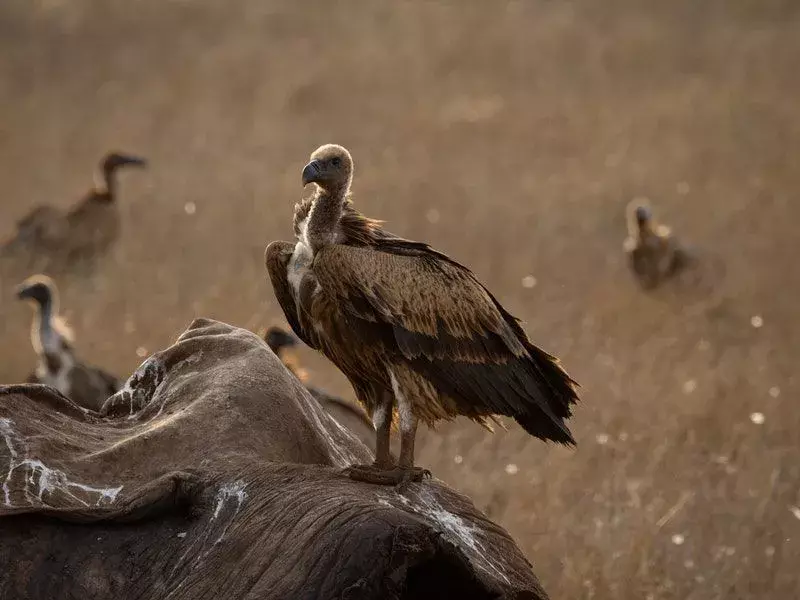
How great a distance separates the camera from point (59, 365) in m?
10.3

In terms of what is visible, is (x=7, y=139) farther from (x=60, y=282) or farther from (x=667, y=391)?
(x=667, y=391)

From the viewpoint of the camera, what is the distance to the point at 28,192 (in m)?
18.7

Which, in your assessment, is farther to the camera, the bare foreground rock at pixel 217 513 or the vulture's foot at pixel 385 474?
the vulture's foot at pixel 385 474

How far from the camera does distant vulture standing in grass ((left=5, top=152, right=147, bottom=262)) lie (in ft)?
49.4

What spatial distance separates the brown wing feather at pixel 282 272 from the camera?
4957 mm

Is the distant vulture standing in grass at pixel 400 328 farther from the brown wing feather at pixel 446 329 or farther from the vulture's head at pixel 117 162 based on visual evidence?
the vulture's head at pixel 117 162

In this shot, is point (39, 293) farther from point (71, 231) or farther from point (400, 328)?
point (400, 328)

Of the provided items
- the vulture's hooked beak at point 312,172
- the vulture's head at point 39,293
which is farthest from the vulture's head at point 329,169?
the vulture's head at point 39,293

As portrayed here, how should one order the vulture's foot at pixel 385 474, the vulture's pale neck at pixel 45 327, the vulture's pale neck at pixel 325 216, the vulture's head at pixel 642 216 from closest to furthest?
the vulture's foot at pixel 385 474 → the vulture's pale neck at pixel 325 216 → the vulture's pale neck at pixel 45 327 → the vulture's head at pixel 642 216

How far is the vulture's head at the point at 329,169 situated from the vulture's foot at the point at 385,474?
111 centimetres

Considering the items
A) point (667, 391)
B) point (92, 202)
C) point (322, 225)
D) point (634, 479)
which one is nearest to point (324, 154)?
point (322, 225)

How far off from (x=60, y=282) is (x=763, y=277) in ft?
26.0

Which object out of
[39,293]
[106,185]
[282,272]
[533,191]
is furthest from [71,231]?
[282,272]

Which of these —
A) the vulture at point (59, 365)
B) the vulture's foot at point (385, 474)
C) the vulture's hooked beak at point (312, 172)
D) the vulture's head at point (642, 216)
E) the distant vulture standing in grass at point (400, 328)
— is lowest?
the vulture at point (59, 365)
